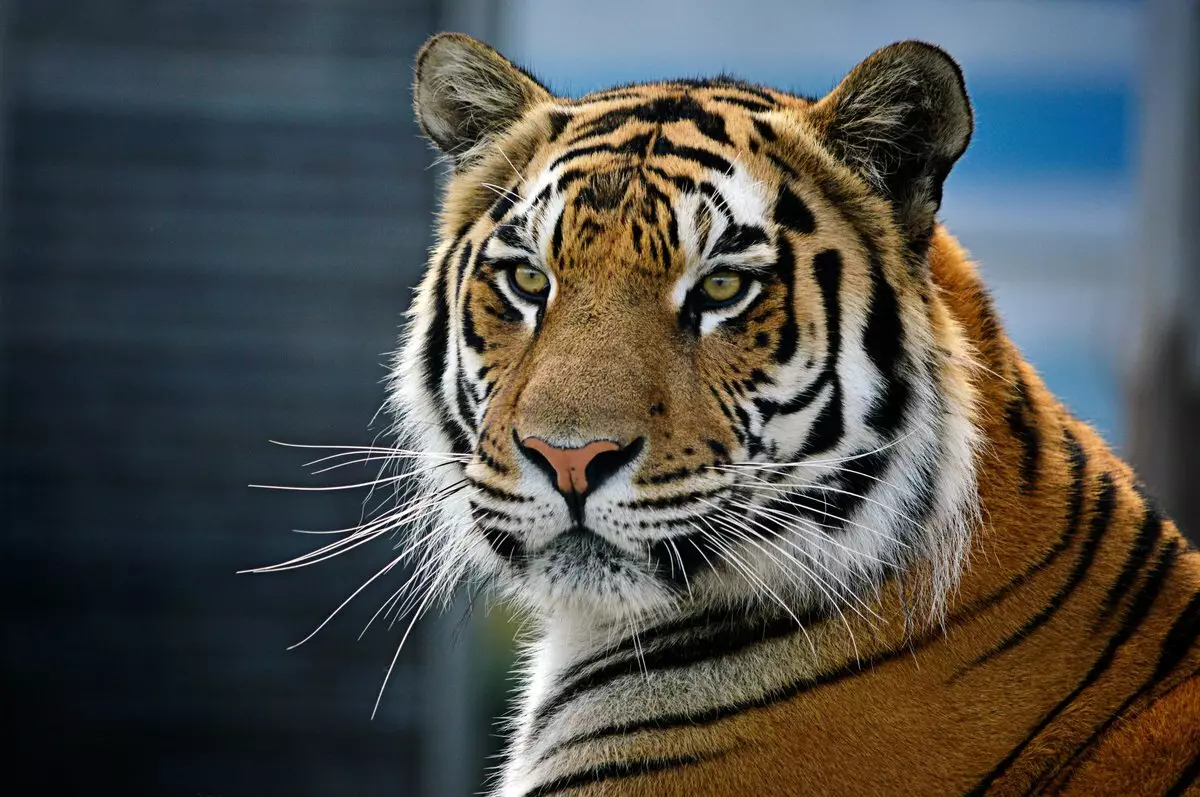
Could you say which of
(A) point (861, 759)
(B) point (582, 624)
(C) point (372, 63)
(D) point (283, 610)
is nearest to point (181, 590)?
(D) point (283, 610)

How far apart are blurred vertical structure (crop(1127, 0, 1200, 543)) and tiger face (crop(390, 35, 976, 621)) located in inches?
208

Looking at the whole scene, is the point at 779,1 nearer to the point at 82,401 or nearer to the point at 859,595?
the point at 82,401

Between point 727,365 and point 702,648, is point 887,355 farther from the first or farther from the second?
point 702,648

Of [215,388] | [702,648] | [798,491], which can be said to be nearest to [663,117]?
[798,491]

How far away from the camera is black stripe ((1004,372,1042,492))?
213 centimetres

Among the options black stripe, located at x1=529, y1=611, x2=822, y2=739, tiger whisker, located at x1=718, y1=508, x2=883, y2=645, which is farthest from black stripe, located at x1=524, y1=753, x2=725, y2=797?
tiger whisker, located at x1=718, y1=508, x2=883, y2=645

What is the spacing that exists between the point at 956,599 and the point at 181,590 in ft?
18.2

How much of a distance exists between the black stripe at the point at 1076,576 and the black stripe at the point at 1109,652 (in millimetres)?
86

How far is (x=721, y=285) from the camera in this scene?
2094 millimetres

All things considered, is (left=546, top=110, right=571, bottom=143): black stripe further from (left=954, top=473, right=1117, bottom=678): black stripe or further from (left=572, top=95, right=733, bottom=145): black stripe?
(left=954, top=473, right=1117, bottom=678): black stripe

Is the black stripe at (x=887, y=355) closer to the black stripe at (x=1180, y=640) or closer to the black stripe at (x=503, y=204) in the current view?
the black stripe at (x=1180, y=640)

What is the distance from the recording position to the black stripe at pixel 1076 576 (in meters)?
2.00

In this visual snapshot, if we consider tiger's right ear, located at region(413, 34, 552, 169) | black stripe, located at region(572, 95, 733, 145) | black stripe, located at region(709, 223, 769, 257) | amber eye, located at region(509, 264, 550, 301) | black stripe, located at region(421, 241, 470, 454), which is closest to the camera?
black stripe, located at region(709, 223, 769, 257)

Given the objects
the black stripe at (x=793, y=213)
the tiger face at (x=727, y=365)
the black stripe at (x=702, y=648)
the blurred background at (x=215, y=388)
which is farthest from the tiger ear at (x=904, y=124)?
the blurred background at (x=215, y=388)
